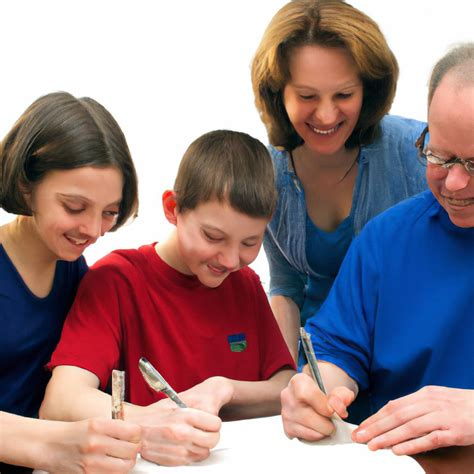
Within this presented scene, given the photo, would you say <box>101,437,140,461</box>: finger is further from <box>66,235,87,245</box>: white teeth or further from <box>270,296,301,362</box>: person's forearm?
<box>270,296,301,362</box>: person's forearm

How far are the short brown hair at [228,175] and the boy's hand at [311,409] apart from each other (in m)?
0.39

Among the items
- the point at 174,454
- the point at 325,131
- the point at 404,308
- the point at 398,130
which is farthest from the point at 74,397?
the point at 398,130

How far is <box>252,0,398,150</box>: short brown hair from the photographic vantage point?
6.06 ft

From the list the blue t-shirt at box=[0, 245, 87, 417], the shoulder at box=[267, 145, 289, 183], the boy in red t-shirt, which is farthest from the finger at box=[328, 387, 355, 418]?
the shoulder at box=[267, 145, 289, 183]

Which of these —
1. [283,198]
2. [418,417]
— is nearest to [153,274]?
[283,198]

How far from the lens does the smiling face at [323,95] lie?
185cm

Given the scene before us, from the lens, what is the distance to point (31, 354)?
1619 mm

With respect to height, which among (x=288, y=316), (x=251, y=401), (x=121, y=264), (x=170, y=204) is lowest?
(x=288, y=316)

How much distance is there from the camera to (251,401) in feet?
5.27

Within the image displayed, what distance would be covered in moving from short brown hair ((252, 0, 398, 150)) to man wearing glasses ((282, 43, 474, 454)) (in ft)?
1.20

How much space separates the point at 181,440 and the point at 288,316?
96 centimetres

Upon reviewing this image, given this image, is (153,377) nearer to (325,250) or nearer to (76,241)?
(76,241)

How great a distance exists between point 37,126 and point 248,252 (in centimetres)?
45

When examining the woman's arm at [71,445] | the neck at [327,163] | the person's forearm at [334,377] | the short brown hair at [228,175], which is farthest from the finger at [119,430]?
the neck at [327,163]
